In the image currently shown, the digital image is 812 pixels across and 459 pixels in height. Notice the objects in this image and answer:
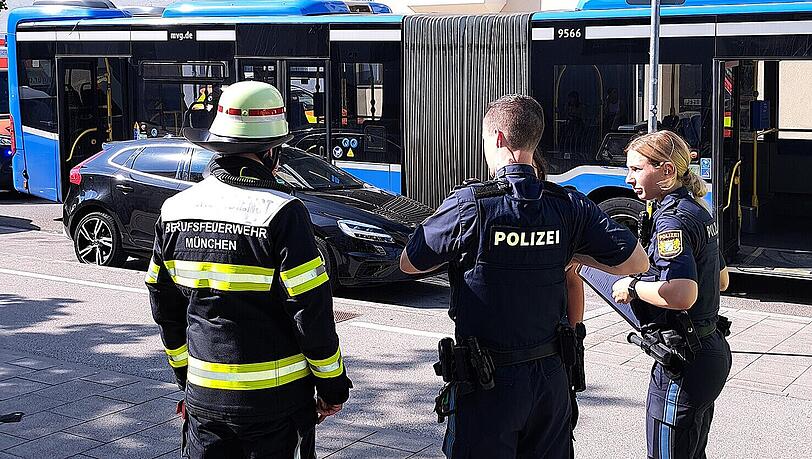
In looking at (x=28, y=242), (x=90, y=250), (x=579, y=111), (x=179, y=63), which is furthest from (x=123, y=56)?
(x=579, y=111)

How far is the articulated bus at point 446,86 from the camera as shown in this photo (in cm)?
1070

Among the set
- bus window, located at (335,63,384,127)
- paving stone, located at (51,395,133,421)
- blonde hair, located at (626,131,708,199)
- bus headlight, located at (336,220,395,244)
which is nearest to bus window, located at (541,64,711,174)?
bus window, located at (335,63,384,127)

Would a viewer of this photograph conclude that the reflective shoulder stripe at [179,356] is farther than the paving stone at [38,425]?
No

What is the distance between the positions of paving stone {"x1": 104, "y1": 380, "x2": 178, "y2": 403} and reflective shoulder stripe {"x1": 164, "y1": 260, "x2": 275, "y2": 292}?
308 cm

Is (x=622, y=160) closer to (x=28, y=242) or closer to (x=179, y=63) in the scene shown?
(x=179, y=63)

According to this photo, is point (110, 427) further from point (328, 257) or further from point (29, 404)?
point (328, 257)

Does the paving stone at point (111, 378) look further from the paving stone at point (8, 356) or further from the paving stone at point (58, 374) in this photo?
the paving stone at point (8, 356)

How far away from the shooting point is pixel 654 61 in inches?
398

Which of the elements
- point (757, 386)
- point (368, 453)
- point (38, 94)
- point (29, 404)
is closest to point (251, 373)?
point (368, 453)

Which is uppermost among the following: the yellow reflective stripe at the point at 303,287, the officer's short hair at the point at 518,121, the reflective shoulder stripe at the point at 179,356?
the officer's short hair at the point at 518,121

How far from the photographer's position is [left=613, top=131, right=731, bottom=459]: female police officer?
420 centimetres

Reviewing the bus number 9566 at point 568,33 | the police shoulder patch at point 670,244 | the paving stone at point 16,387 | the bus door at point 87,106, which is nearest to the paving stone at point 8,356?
the paving stone at point 16,387

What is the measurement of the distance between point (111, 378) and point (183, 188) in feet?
13.2

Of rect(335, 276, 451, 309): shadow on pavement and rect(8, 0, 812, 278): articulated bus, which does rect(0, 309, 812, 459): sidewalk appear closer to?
rect(335, 276, 451, 309): shadow on pavement
